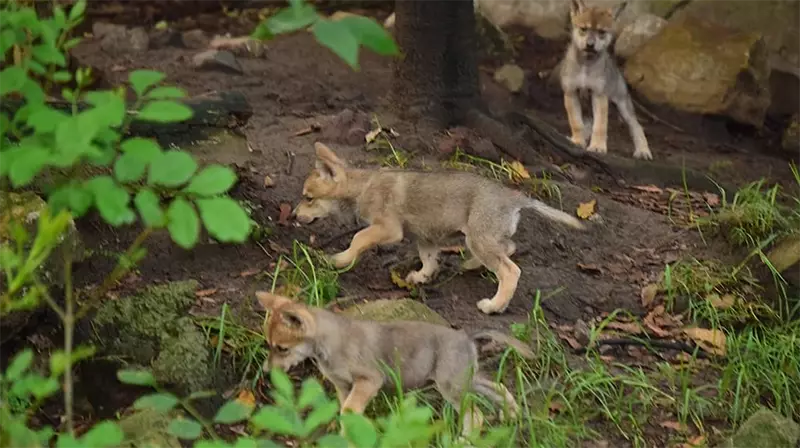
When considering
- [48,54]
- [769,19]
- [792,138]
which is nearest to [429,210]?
[48,54]

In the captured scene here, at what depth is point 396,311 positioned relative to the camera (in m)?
4.75

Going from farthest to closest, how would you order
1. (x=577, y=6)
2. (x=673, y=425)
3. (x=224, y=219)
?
(x=577, y=6), (x=673, y=425), (x=224, y=219)

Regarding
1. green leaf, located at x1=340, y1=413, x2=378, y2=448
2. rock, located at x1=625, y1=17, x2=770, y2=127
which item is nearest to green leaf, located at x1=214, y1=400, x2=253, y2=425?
green leaf, located at x1=340, y1=413, x2=378, y2=448

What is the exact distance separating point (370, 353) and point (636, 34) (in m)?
7.76

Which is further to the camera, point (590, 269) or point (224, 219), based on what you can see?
point (590, 269)

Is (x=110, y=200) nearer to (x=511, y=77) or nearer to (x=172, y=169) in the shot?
(x=172, y=169)

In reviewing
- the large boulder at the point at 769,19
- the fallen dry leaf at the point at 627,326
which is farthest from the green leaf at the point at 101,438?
the large boulder at the point at 769,19

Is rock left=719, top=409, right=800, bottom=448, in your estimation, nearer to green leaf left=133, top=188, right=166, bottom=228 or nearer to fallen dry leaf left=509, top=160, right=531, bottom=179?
fallen dry leaf left=509, top=160, right=531, bottom=179

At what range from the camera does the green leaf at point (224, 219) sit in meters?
1.82

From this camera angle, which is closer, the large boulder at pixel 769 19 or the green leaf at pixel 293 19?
the green leaf at pixel 293 19

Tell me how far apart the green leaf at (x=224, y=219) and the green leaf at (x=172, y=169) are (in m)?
0.07

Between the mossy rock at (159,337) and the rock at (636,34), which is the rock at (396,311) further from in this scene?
the rock at (636,34)

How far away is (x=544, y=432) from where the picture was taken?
4.21 metres

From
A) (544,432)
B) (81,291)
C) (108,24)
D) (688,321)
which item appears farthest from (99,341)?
(108,24)
